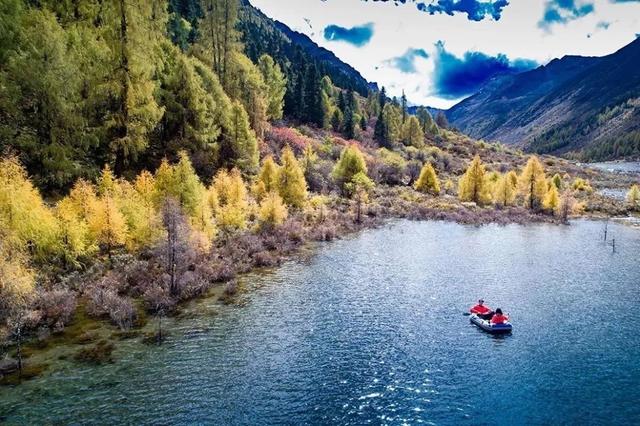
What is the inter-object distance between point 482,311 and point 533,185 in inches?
2507

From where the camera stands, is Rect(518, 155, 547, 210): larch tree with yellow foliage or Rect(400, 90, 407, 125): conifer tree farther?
Rect(400, 90, 407, 125): conifer tree

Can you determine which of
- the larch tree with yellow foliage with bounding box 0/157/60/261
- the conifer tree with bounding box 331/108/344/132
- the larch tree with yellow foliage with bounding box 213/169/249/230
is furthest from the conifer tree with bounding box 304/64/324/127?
the larch tree with yellow foliage with bounding box 0/157/60/261

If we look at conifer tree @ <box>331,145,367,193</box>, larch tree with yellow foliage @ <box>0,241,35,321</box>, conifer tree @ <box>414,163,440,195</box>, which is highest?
conifer tree @ <box>331,145,367,193</box>

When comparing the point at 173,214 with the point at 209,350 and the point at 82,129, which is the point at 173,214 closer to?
the point at 209,350

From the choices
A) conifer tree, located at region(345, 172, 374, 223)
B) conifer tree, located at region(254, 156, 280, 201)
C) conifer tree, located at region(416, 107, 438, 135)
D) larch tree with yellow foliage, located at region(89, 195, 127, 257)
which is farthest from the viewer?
conifer tree, located at region(416, 107, 438, 135)

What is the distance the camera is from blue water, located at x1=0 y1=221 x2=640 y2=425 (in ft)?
73.4

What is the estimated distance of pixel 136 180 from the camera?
4822cm

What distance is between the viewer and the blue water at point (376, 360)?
881 inches

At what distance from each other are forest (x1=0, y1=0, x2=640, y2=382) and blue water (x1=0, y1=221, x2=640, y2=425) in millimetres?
5180

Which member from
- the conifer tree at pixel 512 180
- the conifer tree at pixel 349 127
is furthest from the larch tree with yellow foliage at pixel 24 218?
the conifer tree at pixel 349 127

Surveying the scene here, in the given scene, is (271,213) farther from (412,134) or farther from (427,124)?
(427,124)

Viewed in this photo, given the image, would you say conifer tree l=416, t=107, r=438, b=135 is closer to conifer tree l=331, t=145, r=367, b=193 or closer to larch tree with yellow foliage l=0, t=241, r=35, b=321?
conifer tree l=331, t=145, r=367, b=193

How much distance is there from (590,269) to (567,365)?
24928mm

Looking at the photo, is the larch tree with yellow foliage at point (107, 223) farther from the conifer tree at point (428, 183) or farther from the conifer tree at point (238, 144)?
the conifer tree at point (428, 183)
